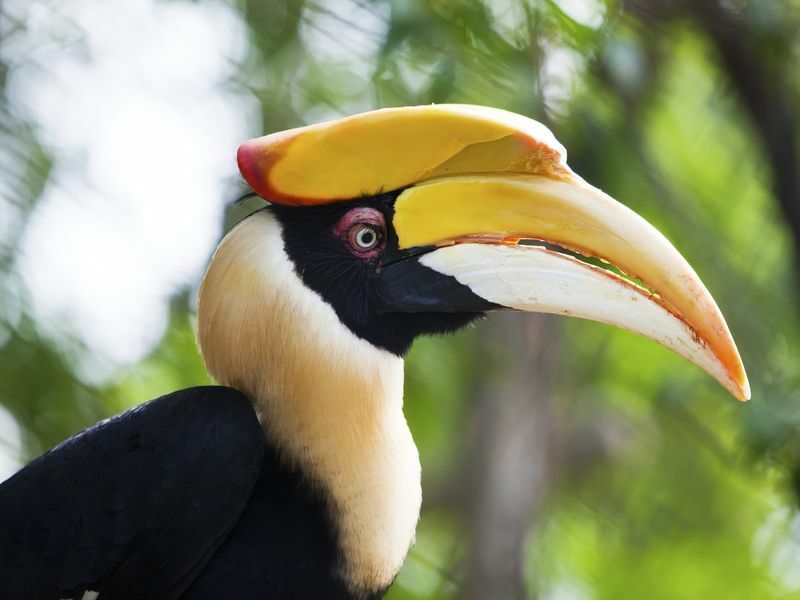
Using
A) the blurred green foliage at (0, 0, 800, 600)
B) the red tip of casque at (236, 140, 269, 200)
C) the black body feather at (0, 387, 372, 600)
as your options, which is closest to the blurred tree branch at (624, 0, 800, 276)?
the blurred green foliage at (0, 0, 800, 600)

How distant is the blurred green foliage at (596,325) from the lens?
278 centimetres

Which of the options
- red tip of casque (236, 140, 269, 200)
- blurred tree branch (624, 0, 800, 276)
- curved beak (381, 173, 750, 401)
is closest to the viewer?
curved beak (381, 173, 750, 401)

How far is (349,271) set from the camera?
6.91 feet

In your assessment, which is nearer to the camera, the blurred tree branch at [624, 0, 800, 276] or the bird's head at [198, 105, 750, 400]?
the bird's head at [198, 105, 750, 400]

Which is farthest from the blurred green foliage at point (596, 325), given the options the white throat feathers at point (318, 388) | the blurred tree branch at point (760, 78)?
the white throat feathers at point (318, 388)

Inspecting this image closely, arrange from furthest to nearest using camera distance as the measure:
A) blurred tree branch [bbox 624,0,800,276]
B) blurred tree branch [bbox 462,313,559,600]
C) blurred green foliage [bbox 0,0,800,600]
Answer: blurred tree branch [bbox 462,313,559,600], blurred tree branch [bbox 624,0,800,276], blurred green foliage [bbox 0,0,800,600]

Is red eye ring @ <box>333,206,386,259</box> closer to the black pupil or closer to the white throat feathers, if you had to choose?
the black pupil

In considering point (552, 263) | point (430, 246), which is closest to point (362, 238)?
point (430, 246)

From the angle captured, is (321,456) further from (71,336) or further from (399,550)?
(71,336)

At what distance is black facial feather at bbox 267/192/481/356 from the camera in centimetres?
209

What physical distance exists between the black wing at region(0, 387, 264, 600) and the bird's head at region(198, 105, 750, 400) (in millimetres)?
164

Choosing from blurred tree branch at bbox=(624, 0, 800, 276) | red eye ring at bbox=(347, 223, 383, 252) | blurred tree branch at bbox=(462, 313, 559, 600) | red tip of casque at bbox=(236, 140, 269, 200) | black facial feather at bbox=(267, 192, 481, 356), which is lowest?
blurred tree branch at bbox=(462, 313, 559, 600)

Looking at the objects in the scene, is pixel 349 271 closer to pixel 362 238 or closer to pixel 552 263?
pixel 362 238

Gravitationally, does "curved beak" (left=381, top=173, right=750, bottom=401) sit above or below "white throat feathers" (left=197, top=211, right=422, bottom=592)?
above
